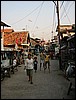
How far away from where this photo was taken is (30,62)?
1441 centimetres

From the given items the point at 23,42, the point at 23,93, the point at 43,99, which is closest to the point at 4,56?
the point at 23,93

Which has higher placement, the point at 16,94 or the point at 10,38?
the point at 10,38

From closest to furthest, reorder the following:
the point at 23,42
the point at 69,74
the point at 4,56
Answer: the point at 69,74, the point at 4,56, the point at 23,42

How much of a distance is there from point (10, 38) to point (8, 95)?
34.3 meters

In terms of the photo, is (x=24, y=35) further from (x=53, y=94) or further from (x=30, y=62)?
(x=53, y=94)

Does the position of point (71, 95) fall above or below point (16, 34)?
below

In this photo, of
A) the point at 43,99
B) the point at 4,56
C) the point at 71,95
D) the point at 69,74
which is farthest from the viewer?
the point at 4,56

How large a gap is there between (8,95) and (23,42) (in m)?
33.3

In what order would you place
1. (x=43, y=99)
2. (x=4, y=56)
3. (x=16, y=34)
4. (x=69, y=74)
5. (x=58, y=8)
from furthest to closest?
1. (x=16, y=34)
2. (x=58, y=8)
3. (x=4, y=56)
4. (x=69, y=74)
5. (x=43, y=99)

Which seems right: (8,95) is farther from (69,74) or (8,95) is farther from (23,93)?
(69,74)

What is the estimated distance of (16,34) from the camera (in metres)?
46.5

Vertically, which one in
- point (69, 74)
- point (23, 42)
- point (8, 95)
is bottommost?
point (8, 95)

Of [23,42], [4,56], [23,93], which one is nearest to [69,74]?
[23,93]

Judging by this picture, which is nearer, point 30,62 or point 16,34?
point 30,62
